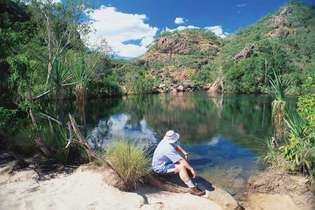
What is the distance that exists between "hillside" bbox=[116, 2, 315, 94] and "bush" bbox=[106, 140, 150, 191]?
48.2 meters

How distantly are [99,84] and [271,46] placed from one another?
209ft

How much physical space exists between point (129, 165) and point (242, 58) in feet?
319

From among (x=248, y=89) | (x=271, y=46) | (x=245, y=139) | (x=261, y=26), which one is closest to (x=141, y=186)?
(x=245, y=139)

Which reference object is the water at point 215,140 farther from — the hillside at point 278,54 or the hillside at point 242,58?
the hillside at point 278,54

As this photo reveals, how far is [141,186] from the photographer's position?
8453mm

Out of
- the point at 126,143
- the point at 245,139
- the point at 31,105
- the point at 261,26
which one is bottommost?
the point at 245,139

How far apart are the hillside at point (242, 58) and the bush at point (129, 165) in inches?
1897

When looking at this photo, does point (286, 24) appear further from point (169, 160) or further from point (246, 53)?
point (169, 160)

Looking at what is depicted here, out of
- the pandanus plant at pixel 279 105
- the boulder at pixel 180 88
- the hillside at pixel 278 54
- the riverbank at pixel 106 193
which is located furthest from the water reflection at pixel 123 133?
the boulder at pixel 180 88

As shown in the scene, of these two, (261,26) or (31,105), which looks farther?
(261,26)

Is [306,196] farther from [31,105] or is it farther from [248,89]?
[248,89]

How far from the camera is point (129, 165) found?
27.0 feet

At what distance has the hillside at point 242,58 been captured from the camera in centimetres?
A: 8462

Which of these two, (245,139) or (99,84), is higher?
(99,84)
